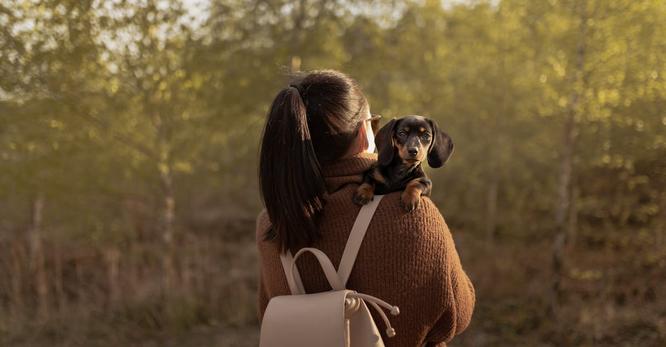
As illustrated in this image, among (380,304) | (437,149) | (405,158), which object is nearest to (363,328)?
(380,304)

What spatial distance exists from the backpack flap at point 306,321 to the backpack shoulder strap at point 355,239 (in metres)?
0.08

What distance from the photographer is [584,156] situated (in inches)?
314

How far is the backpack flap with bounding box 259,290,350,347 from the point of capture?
1641 mm

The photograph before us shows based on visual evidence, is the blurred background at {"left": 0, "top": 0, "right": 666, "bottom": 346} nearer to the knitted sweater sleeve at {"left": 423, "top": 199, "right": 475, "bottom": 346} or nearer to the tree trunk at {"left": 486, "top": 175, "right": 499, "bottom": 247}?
the tree trunk at {"left": 486, "top": 175, "right": 499, "bottom": 247}

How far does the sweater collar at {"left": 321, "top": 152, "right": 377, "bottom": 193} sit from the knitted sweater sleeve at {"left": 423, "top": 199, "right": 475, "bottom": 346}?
9.6 inches

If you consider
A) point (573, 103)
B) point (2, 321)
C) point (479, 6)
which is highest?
point (479, 6)

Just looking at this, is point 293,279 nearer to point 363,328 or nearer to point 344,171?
point 363,328

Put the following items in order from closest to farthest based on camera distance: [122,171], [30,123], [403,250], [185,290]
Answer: [403,250] < [30,123] < [122,171] < [185,290]

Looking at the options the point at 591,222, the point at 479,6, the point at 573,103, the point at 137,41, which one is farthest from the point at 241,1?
the point at 591,222

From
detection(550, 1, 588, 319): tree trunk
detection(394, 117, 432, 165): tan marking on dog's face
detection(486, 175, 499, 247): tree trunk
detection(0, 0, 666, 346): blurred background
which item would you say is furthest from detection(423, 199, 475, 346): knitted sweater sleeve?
detection(486, 175, 499, 247): tree trunk

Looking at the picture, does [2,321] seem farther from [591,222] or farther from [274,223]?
[591,222]

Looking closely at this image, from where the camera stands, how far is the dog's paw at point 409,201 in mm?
1699

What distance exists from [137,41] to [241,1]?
80.0 inches

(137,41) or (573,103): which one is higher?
(137,41)
